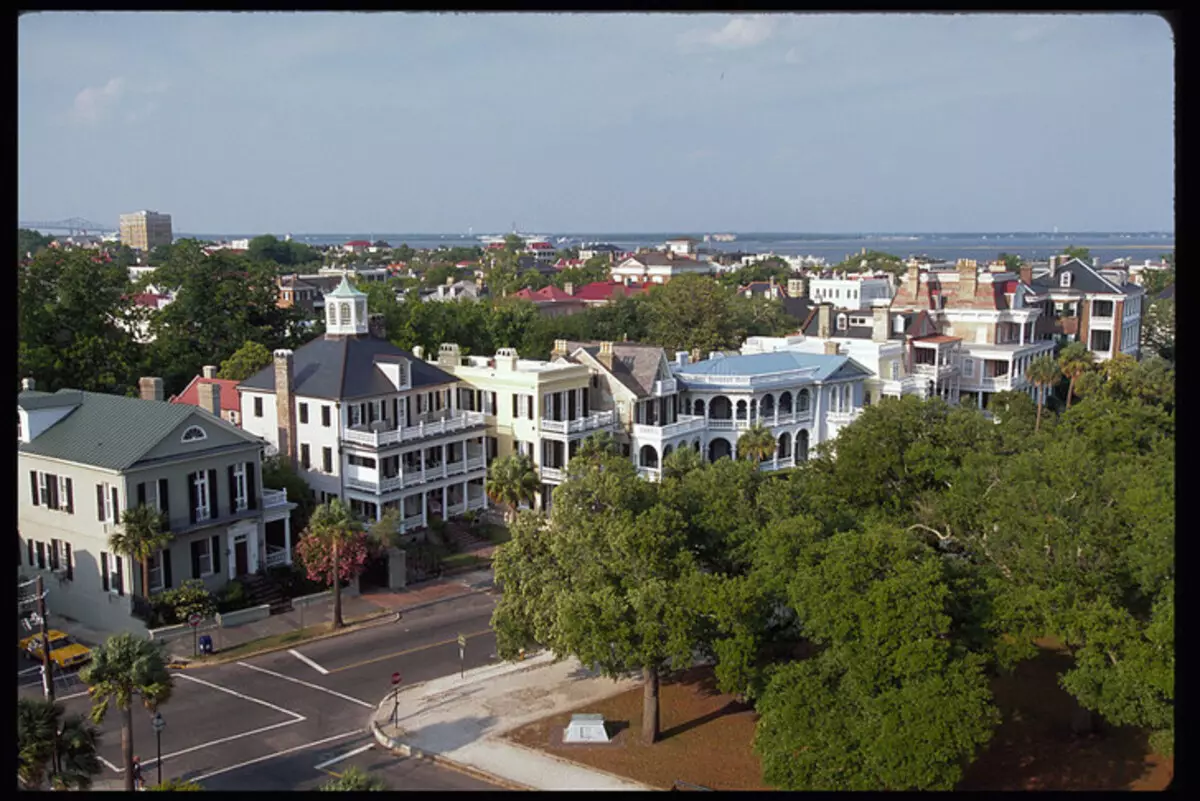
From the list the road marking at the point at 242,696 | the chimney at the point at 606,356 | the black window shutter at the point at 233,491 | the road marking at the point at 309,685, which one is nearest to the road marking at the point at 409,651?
the road marking at the point at 309,685

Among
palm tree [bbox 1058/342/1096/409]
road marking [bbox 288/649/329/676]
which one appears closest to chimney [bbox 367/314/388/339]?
road marking [bbox 288/649/329/676]

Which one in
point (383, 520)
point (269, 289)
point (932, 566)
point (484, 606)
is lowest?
point (484, 606)

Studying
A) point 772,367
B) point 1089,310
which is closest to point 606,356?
point 772,367

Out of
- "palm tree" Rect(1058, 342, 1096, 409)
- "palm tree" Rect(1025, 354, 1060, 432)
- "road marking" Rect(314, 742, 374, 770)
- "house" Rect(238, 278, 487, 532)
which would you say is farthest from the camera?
"palm tree" Rect(1058, 342, 1096, 409)

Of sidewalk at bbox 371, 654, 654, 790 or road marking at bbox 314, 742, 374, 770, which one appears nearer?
sidewalk at bbox 371, 654, 654, 790

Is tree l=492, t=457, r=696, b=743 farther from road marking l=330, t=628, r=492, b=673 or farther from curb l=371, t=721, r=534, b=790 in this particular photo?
road marking l=330, t=628, r=492, b=673

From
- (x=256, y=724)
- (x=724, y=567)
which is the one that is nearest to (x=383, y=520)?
(x=256, y=724)

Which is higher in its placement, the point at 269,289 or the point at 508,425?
the point at 269,289

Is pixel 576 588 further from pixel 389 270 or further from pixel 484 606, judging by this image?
pixel 389 270
